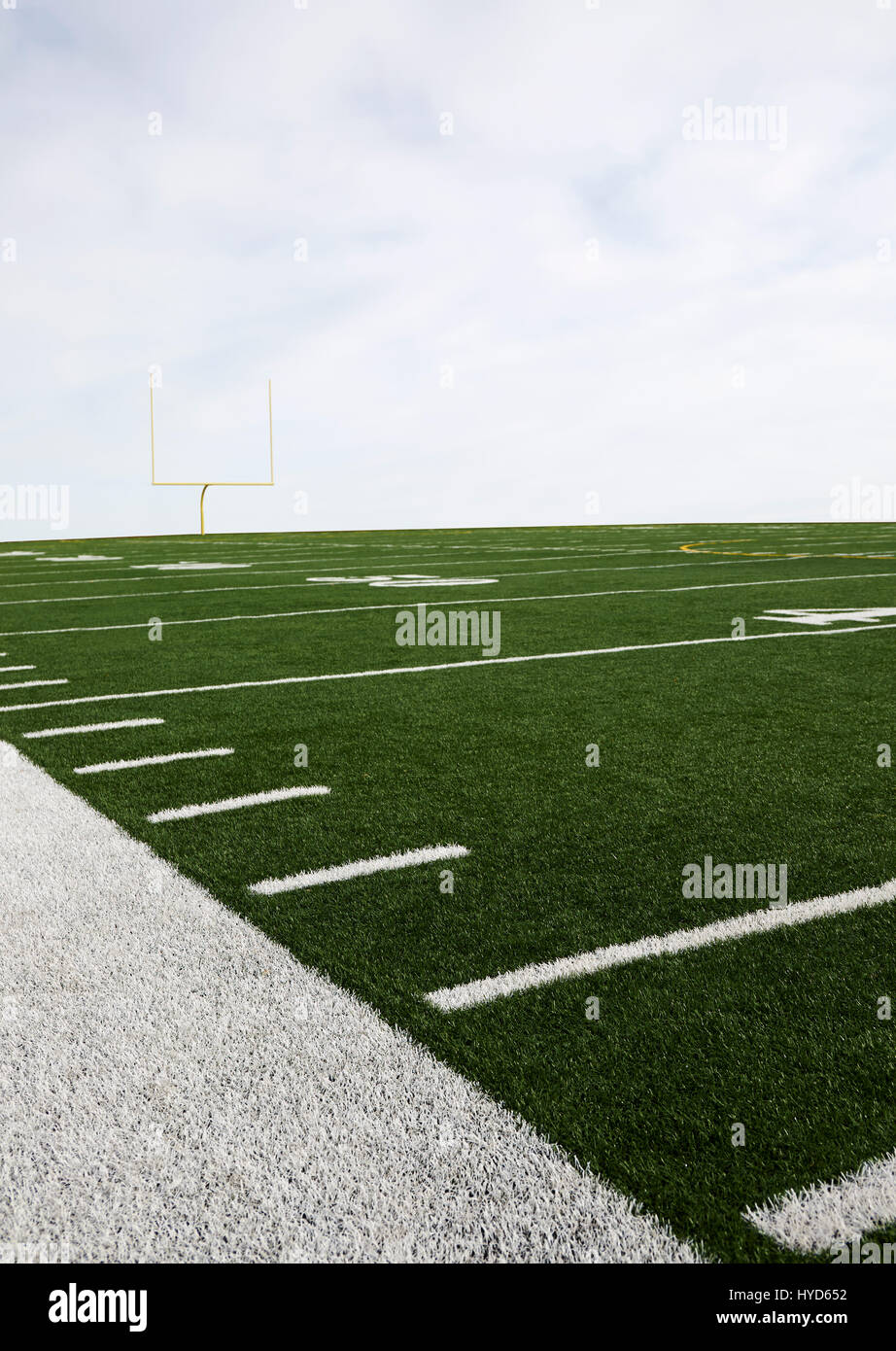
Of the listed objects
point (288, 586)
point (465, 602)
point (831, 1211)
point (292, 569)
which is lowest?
point (831, 1211)

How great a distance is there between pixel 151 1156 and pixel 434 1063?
58 cm

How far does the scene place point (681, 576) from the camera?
14430 mm

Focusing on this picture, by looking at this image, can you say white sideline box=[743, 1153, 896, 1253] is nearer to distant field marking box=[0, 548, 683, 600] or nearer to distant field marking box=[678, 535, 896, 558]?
distant field marking box=[0, 548, 683, 600]

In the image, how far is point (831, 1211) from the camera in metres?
1.76

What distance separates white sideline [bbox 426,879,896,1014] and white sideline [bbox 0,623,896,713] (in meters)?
4.12

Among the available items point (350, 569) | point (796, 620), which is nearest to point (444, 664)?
point (796, 620)

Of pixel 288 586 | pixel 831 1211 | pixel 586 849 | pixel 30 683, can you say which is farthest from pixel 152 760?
pixel 288 586

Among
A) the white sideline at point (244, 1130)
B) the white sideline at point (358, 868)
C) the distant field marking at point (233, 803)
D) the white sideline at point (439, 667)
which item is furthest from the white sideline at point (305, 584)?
the white sideline at point (244, 1130)

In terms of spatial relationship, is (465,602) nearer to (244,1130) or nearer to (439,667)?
(439,667)

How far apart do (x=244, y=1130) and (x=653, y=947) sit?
1191mm

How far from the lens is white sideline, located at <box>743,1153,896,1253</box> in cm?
171

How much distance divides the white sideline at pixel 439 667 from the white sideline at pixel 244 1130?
347 cm

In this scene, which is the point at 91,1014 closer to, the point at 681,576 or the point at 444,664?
the point at 444,664

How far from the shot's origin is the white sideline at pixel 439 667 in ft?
20.3
